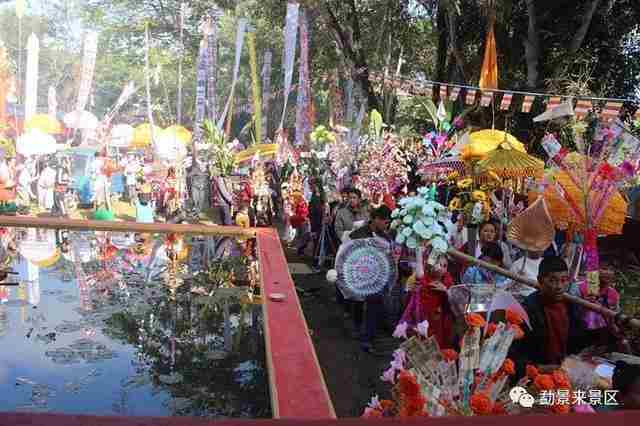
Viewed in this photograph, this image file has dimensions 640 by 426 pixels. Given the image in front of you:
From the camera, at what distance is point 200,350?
586cm

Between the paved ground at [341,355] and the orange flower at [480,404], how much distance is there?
2101 millimetres

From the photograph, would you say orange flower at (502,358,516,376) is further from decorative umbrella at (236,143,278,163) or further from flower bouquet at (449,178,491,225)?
decorative umbrella at (236,143,278,163)

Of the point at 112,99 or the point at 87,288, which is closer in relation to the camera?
the point at 87,288

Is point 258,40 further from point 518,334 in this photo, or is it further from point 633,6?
point 518,334

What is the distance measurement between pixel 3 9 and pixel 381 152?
34.1 m

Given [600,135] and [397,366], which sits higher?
[600,135]

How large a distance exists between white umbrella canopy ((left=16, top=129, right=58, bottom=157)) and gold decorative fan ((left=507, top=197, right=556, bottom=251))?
14852 millimetres

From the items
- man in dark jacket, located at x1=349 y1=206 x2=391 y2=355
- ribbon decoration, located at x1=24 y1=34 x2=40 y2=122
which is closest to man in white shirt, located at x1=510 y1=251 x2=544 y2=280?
man in dark jacket, located at x1=349 y1=206 x2=391 y2=355

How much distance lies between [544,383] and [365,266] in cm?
194

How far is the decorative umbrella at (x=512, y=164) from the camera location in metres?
8.80

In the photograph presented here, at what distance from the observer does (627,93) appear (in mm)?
15312

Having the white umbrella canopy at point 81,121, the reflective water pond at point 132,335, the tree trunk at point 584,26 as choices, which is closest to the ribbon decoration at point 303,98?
the reflective water pond at point 132,335


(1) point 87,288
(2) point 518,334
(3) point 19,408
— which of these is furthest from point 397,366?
(1) point 87,288

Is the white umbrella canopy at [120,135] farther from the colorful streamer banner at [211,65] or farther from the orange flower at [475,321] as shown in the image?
the orange flower at [475,321]
